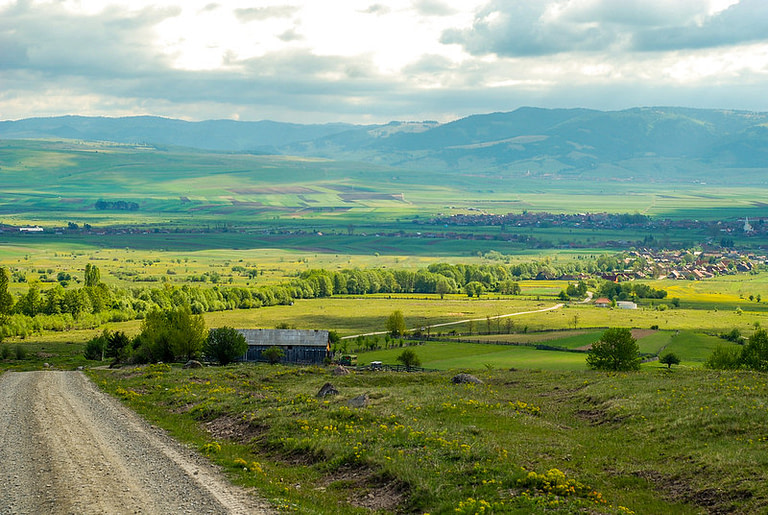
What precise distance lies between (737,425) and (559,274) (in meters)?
165

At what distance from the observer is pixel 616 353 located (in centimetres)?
5756

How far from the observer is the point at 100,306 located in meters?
115

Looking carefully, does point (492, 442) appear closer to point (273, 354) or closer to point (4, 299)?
point (273, 354)

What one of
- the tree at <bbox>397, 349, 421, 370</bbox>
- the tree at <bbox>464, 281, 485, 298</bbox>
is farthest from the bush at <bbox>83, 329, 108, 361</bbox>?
the tree at <bbox>464, 281, 485, 298</bbox>

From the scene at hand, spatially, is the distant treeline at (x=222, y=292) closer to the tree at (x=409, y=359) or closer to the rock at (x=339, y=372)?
the tree at (x=409, y=359)

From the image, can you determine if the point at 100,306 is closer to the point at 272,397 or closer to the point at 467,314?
the point at 467,314

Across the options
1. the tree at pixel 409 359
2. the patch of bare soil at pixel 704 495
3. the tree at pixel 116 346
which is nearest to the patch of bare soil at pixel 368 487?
the patch of bare soil at pixel 704 495

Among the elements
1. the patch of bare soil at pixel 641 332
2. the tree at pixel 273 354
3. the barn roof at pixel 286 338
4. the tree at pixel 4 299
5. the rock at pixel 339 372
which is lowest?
the patch of bare soil at pixel 641 332

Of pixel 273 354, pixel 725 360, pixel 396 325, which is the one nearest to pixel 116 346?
pixel 273 354

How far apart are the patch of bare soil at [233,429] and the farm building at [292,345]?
125 feet

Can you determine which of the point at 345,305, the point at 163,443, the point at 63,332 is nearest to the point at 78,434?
the point at 163,443

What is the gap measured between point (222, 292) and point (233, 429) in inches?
4045

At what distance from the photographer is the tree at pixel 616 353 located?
57.4m

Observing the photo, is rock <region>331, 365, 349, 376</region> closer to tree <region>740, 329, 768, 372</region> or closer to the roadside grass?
the roadside grass
